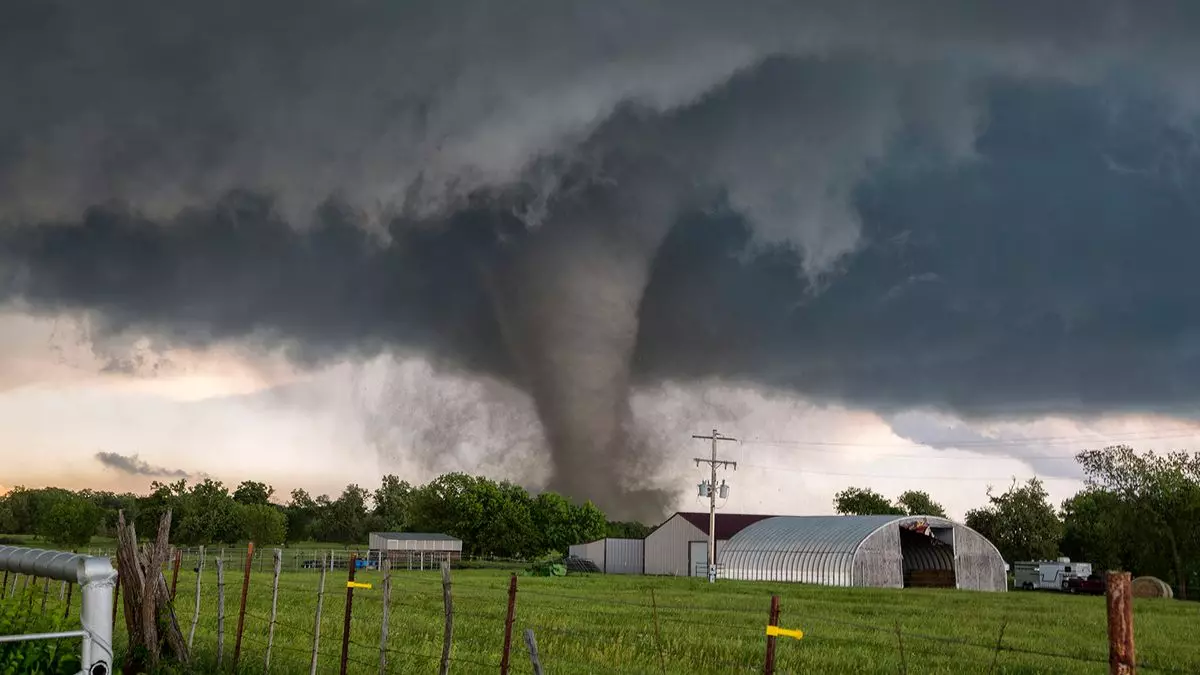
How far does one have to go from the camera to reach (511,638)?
741 inches

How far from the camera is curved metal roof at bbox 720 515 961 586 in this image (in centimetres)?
7069

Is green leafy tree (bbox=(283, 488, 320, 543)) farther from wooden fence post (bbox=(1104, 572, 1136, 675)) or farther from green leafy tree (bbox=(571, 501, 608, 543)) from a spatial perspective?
wooden fence post (bbox=(1104, 572, 1136, 675))

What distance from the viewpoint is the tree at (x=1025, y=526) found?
4587 inches

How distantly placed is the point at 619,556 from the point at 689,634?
69230mm

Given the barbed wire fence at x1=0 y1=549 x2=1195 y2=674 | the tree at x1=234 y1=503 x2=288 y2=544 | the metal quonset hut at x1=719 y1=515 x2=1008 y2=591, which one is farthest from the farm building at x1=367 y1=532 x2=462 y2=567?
the barbed wire fence at x1=0 y1=549 x2=1195 y2=674

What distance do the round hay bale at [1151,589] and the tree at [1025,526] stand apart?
44985mm

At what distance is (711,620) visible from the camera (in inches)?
1214

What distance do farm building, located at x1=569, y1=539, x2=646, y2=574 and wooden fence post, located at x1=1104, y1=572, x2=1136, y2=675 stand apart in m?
86.0

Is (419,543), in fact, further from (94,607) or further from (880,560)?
(94,607)

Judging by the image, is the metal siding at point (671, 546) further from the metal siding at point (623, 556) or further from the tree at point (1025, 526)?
the tree at point (1025, 526)

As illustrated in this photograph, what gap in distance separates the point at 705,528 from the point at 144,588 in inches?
2772

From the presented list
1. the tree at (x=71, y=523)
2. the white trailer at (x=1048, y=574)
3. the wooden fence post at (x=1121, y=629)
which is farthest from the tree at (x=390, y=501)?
the wooden fence post at (x=1121, y=629)

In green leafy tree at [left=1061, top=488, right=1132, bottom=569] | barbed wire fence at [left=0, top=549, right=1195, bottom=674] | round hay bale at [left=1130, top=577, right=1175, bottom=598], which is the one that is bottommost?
barbed wire fence at [left=0, top=549, right=1195, bottom=674]

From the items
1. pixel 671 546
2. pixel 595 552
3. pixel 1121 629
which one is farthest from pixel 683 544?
pixel 1121 629
